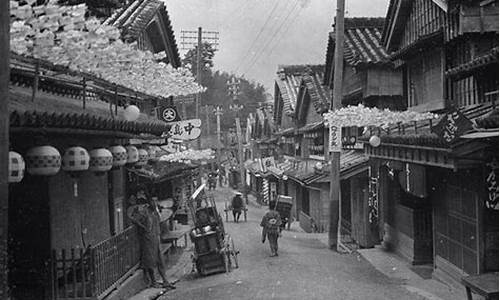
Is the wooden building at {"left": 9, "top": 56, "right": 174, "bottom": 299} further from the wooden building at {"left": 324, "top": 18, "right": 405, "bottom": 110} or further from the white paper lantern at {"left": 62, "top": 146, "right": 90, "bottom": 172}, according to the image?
the wooden building at {"left": 324, "top": 18, "right": 405, "bottom": 110}

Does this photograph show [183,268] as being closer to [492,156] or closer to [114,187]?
[114,187]

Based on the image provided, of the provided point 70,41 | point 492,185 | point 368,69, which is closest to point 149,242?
point 70,41

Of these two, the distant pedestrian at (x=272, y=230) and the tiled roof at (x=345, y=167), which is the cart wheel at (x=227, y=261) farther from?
the tiled roof at (x=345, y=167)

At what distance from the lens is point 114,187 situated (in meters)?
16.4

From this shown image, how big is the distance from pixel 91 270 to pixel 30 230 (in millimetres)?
1777

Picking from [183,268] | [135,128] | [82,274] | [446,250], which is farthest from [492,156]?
[183,268]

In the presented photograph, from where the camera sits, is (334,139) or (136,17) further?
(334,139)

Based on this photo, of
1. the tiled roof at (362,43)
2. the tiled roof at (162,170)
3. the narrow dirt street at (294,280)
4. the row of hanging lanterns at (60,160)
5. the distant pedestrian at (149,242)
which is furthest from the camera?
the tiled roof at (362,43)

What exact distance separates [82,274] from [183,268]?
8403mm

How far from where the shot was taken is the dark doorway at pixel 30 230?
11438 mm

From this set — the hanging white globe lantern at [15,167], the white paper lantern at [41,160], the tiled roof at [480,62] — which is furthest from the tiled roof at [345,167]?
the hanging white globe lantern at [15,167]

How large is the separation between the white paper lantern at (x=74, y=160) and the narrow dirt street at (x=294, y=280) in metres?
5.02

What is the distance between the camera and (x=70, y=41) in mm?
9773

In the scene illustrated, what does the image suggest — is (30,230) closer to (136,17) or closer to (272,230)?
(272,230)
